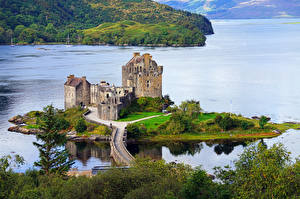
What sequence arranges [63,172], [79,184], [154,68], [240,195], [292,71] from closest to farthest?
1. [240,195]
2. [79,184]
3. [63,172]
4. [154,68]
5. [292,71]

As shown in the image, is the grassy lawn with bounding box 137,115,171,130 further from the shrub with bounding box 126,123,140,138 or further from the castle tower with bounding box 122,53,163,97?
the castle tower with bounding box 122,53,163,97

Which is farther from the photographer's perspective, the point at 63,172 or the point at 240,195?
the point at 63,172

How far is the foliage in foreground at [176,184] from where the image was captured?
2906 centimetres

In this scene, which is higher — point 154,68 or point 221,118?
point 154,68

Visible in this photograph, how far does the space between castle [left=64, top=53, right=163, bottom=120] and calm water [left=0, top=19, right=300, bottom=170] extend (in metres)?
8.17

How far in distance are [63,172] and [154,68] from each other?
33.4 m

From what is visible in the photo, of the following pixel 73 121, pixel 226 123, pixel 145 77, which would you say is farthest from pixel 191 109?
pixel 73 121

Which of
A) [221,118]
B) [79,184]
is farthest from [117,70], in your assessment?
[79,184]

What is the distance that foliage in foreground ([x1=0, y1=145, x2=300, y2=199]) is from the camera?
29.1m

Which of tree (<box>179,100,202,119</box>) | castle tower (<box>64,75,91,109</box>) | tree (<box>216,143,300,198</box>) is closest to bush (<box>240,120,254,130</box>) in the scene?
tree (<box>179,100,202,119</box>)

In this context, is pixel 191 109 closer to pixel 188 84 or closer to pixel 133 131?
pixel 133 131

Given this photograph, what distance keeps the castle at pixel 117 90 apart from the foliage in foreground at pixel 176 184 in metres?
30.0

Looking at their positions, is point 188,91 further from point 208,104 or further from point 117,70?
point 117,70

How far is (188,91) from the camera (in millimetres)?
92812
